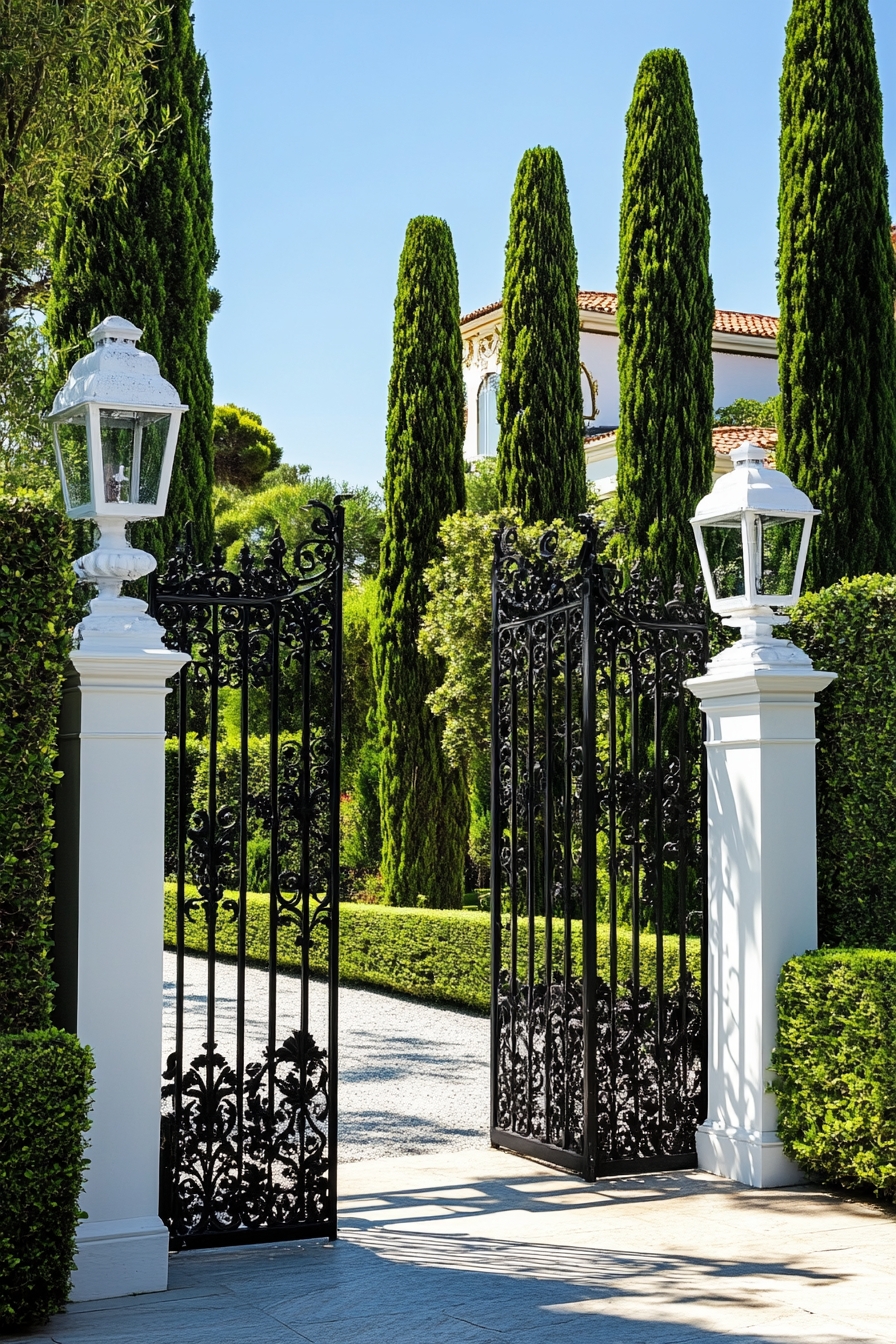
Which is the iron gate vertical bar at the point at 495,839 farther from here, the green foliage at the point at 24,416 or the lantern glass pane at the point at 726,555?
the green foliage at the point at 24,416

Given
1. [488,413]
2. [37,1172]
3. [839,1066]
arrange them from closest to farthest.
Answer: [37,1172], [839,1066], [488,413]

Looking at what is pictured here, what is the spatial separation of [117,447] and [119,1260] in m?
2.95

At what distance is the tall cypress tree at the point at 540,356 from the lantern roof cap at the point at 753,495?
941 centimetres

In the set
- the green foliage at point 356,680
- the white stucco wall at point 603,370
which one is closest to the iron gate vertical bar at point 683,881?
the green foliage at point 356,680

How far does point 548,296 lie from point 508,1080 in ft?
39.2

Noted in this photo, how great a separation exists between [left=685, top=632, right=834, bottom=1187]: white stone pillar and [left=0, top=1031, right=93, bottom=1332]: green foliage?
124 inches

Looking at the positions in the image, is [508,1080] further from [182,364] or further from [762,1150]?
[182,364]

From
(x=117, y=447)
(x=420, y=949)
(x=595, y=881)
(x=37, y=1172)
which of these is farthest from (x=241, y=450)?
(x=37, y=1172)

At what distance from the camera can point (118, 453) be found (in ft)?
16.9

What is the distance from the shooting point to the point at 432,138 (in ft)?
36.7

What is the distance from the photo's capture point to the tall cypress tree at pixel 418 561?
16125mm

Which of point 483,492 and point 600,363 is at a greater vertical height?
point 600,363

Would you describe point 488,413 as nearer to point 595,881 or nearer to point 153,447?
point 595,881

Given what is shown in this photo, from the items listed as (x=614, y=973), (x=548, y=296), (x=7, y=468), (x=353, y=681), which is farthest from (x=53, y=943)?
(x=353, y=681)
